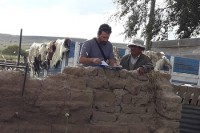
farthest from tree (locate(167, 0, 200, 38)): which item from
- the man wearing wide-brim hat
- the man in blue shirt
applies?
the man in blue shirt

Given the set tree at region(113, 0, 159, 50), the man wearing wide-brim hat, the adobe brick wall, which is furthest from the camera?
tree at region(113, 0, 159, 50)

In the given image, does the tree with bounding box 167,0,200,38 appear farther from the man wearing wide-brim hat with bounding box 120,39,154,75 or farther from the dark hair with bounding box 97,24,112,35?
the dark hair with bounding box 97,24,112,35

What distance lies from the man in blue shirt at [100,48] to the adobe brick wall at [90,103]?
0.30 meters

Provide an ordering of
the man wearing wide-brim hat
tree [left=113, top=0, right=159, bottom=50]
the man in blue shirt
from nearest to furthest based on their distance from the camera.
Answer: the man in blue shirt
the man wearing wide-brim hat
tree [left=113, top=0, right=159, bottom=50]

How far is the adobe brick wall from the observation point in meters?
5.23

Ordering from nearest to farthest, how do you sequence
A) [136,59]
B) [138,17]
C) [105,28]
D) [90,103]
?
[90,103] → [105,28] → [136,59] → [138,17]

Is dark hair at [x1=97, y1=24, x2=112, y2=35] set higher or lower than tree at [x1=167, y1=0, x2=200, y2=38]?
lower

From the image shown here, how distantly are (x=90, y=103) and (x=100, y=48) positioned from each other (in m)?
0.85

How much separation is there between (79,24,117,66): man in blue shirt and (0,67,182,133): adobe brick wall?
0.30 metres

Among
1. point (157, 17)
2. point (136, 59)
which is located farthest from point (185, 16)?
point (136, 59)

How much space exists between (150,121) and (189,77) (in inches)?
196

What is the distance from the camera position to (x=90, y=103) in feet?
18.4

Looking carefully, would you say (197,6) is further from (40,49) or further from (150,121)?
(150,121)

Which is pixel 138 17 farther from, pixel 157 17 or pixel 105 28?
pixel 105 28
